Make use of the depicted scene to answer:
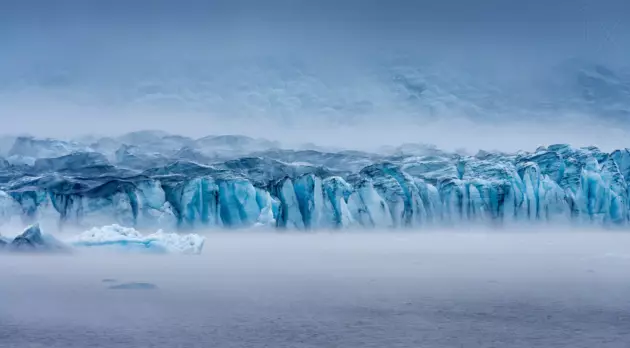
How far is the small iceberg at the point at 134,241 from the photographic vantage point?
549 inches

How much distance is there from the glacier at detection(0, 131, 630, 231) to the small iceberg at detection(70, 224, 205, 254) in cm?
159

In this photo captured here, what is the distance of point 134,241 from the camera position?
14047 millimetres

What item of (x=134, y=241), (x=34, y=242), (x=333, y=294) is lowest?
(x=333, y=294)

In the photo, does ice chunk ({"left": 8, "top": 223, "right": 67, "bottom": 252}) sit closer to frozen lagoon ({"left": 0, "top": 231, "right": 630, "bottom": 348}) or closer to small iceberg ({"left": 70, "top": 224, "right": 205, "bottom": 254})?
frozen lagoon ({"left": 0, "top": 231, "right": 630, "bottom": 348})

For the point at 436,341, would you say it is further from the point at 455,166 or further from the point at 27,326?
the point at 455,166

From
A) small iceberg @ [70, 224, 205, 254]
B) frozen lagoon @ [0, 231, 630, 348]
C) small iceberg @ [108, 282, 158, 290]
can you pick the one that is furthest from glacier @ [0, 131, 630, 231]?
small iceberg @ [108, 282, 158, 290]

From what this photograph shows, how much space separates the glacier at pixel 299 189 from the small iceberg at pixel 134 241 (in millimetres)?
1590

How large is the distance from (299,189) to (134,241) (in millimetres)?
4408

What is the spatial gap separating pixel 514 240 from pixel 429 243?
2163 mm

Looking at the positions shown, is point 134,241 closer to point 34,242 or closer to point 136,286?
point 34,242

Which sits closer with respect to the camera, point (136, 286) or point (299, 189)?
point (136, 286)

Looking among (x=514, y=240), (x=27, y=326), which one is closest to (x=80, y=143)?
(x=514, y=240)

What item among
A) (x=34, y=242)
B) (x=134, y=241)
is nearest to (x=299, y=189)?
(x=134, y=241)

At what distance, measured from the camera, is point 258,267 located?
16125 mm
